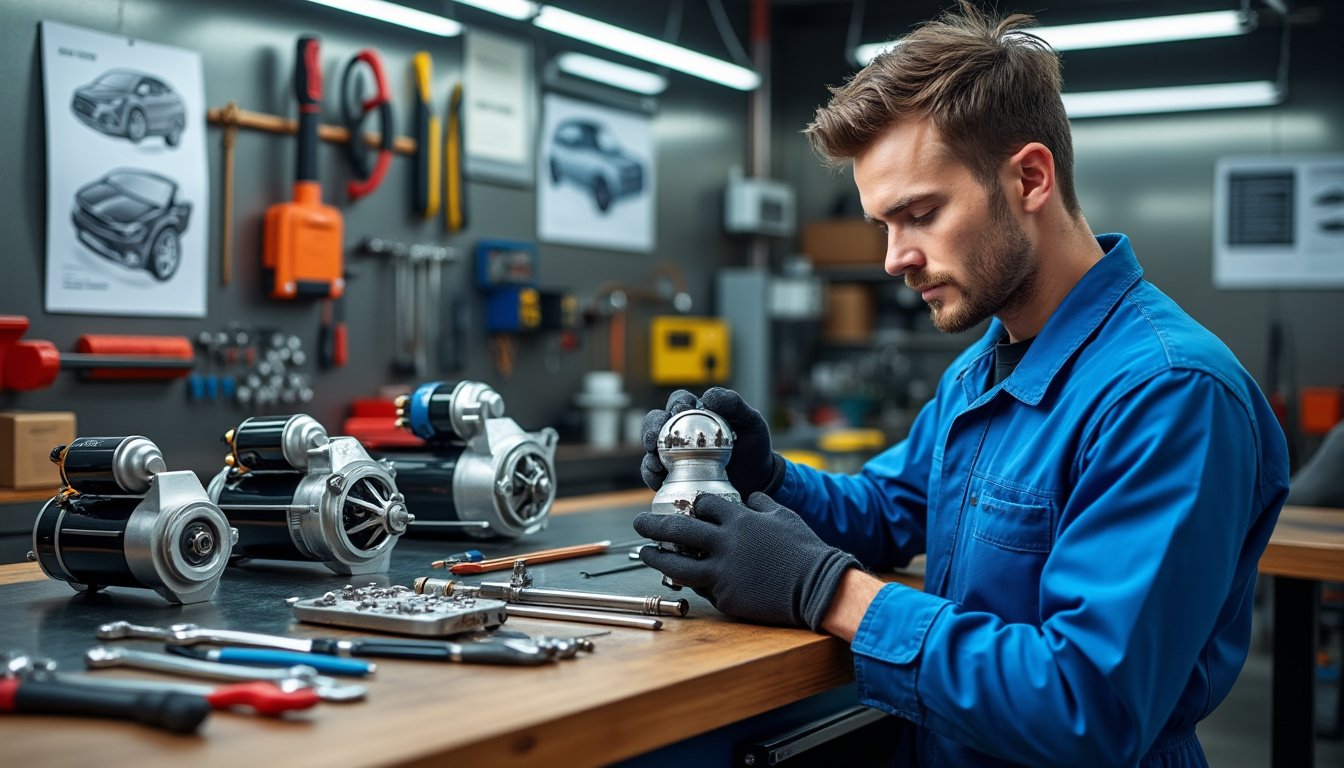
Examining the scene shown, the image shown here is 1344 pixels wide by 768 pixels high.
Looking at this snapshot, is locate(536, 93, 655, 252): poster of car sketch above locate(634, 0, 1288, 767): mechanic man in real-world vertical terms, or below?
above

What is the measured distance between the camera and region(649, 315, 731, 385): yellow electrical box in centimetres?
538

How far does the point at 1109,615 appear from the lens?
1057 millimetres

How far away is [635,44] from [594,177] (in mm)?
898

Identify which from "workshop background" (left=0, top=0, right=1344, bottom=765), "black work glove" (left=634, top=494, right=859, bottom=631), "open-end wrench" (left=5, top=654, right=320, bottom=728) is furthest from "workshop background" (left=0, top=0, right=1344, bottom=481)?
"open-end wrench" (left=5, top=654, right=320, bottom=728)

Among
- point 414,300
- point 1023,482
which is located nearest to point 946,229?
point 1023,482

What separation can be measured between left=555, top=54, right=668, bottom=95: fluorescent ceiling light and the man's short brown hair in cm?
359

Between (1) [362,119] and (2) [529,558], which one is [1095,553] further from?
(1) [362,119]

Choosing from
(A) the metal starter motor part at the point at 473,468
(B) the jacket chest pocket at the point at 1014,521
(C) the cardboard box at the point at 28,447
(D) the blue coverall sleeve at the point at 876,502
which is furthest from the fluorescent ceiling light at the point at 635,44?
(B) the jacket chest pocket at the point at 1014,521

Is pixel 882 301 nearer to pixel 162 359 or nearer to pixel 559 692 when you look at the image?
pixel 162 359

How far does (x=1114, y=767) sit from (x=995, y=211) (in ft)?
2.04

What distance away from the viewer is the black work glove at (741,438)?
5.09 feet

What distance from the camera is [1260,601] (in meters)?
5.44

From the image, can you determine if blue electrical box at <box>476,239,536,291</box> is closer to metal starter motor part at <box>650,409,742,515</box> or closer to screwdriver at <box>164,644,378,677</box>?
metal starter motor part at <box>650,409,742,515</box>

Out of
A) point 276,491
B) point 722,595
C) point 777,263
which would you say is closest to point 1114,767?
point 722,595
